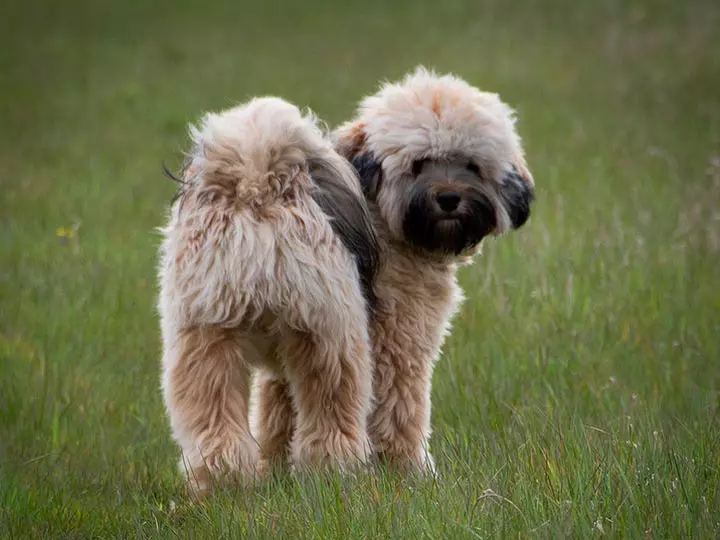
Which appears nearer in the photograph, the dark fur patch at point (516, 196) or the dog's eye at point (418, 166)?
the dog's eye at point (418, 166)

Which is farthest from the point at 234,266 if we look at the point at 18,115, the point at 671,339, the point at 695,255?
the point at 18,115

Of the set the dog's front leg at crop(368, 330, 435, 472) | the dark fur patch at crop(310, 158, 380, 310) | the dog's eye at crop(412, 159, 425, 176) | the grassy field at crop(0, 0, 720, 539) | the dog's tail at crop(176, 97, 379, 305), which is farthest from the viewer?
the dog's eye at crop(412, 159, 425, 176)

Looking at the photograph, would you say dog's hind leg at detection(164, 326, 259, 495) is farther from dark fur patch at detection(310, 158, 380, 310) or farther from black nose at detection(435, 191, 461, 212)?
black nose at detection(435, 191, 461, 212)

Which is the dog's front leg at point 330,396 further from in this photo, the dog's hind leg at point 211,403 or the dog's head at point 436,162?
the dog's head at point 436,162

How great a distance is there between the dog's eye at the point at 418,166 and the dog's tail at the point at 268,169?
486 mm

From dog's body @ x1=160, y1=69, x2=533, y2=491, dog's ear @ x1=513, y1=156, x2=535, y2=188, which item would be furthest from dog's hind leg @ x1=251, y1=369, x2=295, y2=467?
dog's ear @ x1=513, y1=156, x2=535, y2=188

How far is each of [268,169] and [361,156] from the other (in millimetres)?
831

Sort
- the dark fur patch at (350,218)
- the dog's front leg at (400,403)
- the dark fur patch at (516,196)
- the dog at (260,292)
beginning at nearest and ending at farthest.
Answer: the dog at (260,292), the dark fur patch at (350,218), the dog's front leg at (400,403), the dark fur patch at (516,196)

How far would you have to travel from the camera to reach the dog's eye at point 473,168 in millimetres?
5441

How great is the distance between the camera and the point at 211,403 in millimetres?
4754

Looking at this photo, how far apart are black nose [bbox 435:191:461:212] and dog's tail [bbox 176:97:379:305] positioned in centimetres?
44

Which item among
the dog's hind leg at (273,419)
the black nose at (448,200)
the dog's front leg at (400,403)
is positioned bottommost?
the dog's hind leg at (273,419)

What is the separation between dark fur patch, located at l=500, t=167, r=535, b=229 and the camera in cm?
561

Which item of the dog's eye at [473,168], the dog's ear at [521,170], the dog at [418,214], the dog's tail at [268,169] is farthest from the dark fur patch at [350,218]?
the dog's ear at [521,170]
